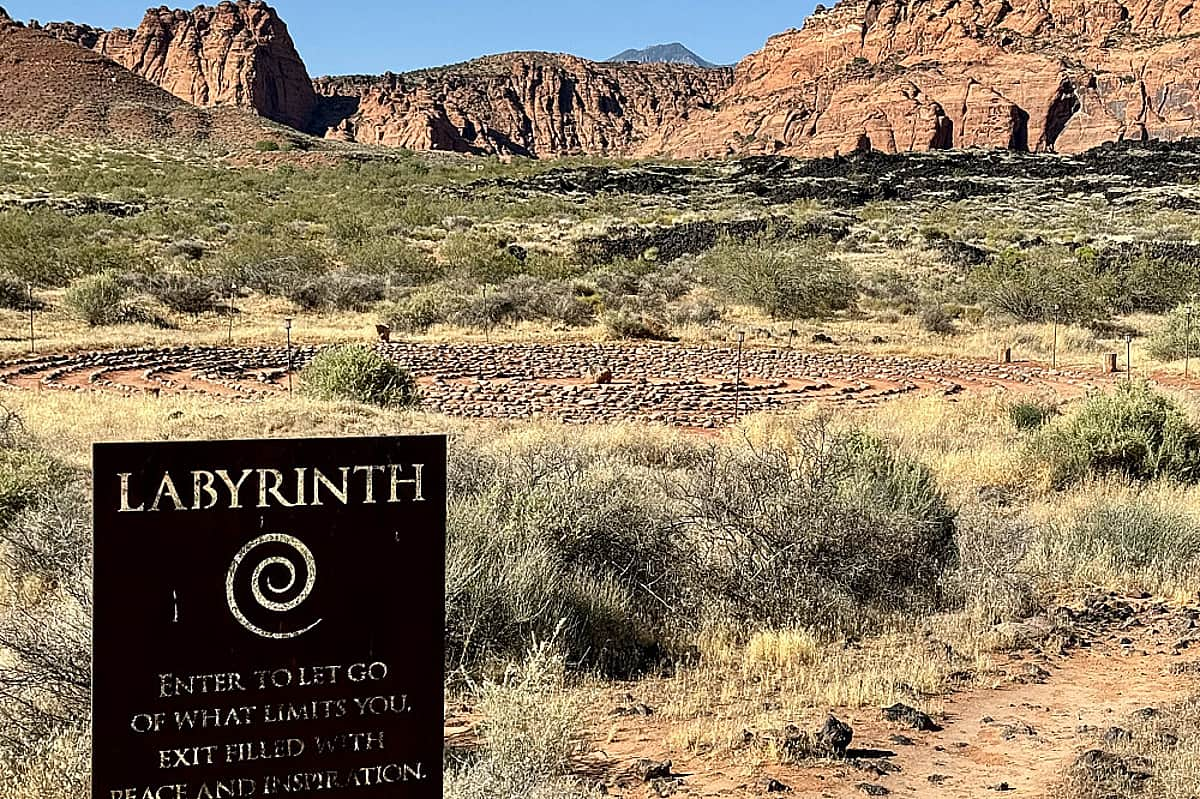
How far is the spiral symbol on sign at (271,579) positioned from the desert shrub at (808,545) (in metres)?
5.05

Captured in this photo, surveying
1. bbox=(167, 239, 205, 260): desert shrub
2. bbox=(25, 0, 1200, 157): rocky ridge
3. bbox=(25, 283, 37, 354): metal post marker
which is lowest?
bbox=(25, 283, 37, 354): metal post marker

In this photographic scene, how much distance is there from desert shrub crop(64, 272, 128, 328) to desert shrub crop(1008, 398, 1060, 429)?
751 inches

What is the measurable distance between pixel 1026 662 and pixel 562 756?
131 inches

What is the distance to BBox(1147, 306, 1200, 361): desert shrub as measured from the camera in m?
20.8

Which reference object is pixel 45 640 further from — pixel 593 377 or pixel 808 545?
pixel 593 377

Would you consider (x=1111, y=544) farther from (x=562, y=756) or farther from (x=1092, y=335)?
(x=1092, y=335)

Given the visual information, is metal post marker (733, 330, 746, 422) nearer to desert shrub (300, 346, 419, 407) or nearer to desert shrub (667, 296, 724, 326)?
desert shrub (300, 346, 419, 407)

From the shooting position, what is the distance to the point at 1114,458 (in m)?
12.0

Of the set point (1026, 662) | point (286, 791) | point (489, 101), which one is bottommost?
point (1026, 662)

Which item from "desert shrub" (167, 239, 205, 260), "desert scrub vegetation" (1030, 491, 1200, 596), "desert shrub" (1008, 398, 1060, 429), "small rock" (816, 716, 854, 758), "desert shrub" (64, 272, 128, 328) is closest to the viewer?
"small rock" (816, 716, 854, 758)

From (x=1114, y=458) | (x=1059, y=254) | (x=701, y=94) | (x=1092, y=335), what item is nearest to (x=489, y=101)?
(x=701, y=94)

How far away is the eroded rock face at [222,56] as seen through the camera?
125750mm

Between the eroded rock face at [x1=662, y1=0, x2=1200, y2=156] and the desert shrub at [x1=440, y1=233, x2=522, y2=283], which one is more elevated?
the eroded rock face at [x1=662, y1=0, x2=1200, y2=156]

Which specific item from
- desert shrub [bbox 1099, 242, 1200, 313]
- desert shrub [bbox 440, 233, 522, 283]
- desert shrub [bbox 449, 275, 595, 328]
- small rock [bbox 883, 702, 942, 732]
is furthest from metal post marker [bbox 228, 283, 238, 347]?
desert shrub [bbox 1099, 242, 1200, 313]
